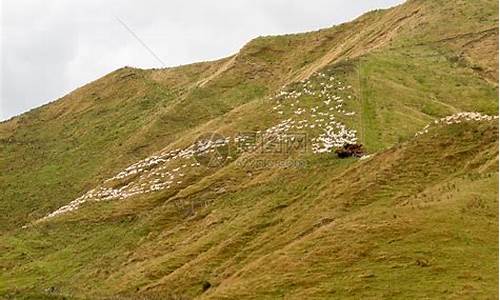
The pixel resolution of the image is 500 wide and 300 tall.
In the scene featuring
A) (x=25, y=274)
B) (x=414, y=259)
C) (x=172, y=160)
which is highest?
(x=172, y=160)

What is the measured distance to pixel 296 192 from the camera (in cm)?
5234

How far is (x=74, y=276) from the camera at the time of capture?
176 ft

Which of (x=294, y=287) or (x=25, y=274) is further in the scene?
(x=25, y=274)

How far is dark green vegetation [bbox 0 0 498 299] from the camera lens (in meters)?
36.1

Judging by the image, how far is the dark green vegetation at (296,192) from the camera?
3612cm

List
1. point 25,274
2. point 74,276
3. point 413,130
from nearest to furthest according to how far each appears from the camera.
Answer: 1. point 74,276
2. point 25,274
3. point 413,130

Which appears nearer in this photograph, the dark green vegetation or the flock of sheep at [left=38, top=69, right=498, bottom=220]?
the dark green vegetation

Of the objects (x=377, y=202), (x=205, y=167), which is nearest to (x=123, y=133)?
(x=205, y=167)

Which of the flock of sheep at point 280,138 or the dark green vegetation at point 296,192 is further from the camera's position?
the flock of sheep at point 280,138

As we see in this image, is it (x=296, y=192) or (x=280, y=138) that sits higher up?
(x=280, y=138)

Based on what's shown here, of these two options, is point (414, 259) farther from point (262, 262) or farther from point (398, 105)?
point (398, 105)

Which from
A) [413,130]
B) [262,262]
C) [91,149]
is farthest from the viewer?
[91,149]

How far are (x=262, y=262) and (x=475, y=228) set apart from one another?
11789 millimetres

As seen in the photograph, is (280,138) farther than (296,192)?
Yes
